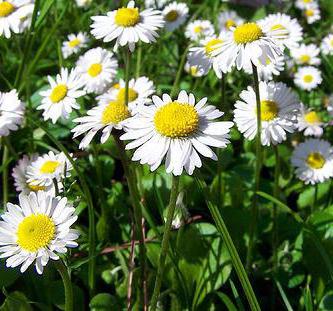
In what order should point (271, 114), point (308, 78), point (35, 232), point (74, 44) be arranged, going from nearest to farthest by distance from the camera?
point (35, 232) < point (271, 114) < point (308, 78) < point (74, 44)

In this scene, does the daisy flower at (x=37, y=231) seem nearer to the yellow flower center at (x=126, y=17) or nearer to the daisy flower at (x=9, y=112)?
the daisy flower at (x=9, y=112)

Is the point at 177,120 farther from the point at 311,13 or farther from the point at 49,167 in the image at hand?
the point at 311,13

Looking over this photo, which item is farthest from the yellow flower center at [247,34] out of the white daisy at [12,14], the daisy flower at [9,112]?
the white daisy at [12,14]

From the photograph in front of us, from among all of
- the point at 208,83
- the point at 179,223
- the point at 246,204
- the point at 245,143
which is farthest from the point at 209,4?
the point at 179,223

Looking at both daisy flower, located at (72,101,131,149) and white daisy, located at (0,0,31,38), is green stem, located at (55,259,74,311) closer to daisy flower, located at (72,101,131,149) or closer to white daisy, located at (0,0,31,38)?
daisy flower, located at (72,101,131,149)

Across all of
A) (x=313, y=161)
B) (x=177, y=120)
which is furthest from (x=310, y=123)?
(x=177, y=120)

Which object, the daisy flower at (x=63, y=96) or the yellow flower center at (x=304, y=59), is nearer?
the daisy flower at (x=63, y=96)

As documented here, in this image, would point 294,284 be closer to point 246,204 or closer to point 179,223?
point 246,204
